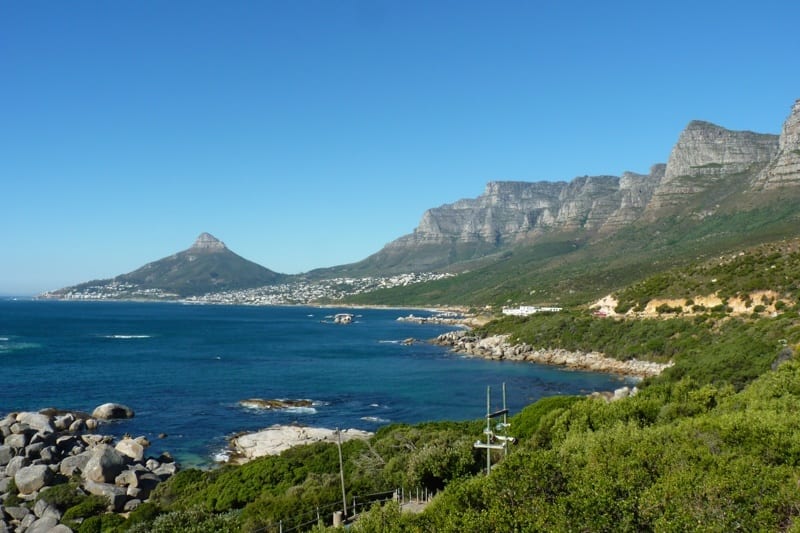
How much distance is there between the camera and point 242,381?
251 ft

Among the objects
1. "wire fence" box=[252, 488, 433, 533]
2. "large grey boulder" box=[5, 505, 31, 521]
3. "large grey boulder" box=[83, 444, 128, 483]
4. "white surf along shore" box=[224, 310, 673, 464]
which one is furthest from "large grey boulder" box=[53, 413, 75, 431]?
"wire fence" box=[252, 488, 433, 533]

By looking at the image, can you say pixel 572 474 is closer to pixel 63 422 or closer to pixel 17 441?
A: pixel 17 441

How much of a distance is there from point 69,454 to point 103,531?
60.5 feet

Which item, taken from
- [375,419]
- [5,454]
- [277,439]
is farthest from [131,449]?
[375,419]

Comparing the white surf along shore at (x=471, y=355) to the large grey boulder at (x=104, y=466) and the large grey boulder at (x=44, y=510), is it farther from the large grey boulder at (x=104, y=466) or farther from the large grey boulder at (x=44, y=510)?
the large grey boulder at (x=44, y=510)

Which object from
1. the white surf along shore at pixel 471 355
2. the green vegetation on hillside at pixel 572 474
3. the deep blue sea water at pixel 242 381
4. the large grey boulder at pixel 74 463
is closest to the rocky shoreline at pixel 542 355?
the white surf along shore at pixel 471 355

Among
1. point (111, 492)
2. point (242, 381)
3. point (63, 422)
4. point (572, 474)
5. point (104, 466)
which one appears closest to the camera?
point (572, 474)

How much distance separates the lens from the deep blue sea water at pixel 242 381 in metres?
55.5

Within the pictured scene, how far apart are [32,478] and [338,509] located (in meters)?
22.1

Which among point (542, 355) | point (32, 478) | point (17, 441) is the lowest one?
point (542, 355)

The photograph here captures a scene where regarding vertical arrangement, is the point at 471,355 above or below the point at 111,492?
below

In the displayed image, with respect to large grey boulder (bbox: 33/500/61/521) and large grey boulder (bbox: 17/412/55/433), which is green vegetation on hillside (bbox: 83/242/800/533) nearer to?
large grey boulder (bbox: 33/500/61/521)

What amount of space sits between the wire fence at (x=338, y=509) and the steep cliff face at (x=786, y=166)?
198212mm

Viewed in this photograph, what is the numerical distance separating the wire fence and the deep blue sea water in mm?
19618
